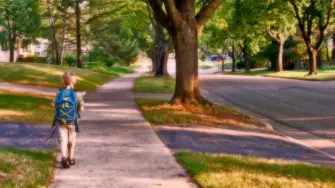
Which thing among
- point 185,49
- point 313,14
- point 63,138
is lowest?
point 63,138

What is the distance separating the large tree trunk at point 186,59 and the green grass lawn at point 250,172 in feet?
22.6

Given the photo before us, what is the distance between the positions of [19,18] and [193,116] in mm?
34677

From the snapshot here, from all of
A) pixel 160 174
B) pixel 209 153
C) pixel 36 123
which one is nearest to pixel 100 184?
pixel 160 174

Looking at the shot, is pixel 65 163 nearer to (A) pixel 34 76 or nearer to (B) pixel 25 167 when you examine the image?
(B) pixel 25 167

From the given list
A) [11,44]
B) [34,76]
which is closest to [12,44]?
[11,44]

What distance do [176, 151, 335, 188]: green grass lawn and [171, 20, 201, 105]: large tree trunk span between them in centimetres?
689

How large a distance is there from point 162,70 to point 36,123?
89.8 feet

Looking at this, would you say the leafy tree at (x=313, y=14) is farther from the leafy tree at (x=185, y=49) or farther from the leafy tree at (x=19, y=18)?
the leafy tree at (x=185, y=49)

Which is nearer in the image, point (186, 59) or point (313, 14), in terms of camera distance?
point (186, 59)

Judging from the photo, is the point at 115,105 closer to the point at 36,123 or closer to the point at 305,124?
the point at 36,123

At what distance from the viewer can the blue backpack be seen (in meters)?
7.53

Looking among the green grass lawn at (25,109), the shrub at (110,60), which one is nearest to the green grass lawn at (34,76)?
the green grass lawn at (25,109)

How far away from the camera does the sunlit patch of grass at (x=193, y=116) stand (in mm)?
13086

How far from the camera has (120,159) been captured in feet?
27.0
